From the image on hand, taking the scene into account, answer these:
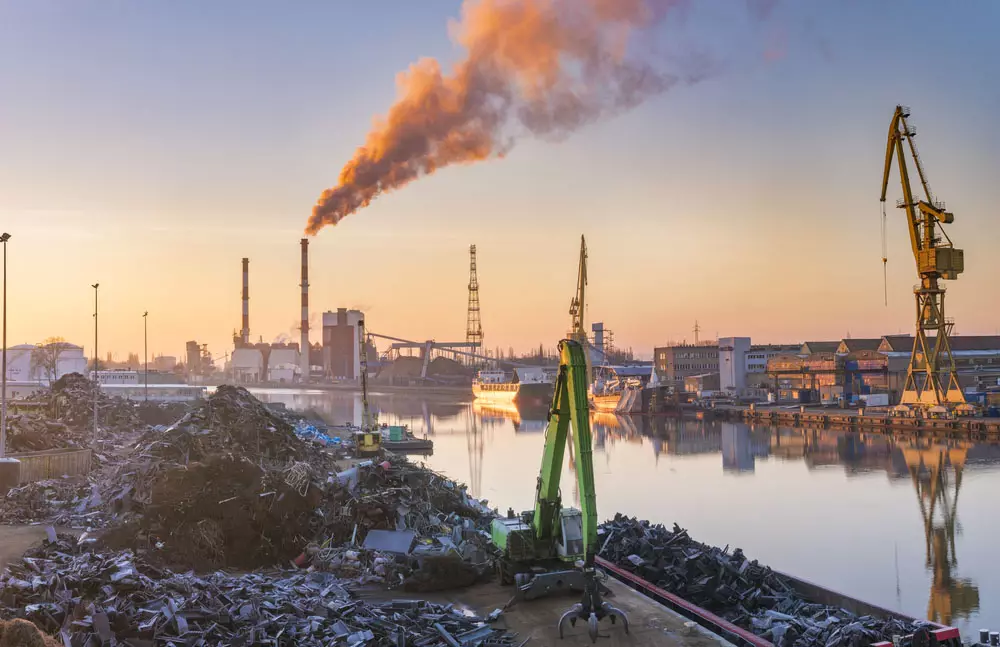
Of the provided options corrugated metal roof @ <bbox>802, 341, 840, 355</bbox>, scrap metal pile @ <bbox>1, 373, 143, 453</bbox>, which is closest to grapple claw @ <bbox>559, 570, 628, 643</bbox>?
scrap metal pile @ <bbox>1, 373, 143, 453</bbox>

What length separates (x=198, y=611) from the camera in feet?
28.1

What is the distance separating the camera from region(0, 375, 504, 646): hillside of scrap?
27.5 ft

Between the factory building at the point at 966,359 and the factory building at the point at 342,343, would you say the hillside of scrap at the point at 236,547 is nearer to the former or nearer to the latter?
the factory building at the point at 966,359

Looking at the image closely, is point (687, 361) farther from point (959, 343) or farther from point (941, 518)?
point (941, 518)

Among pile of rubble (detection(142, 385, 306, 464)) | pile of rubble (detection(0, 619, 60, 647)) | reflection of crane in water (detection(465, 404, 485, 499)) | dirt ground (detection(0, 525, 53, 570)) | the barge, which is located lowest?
reflection of crane in water (detection(465, 404, 485, 499))

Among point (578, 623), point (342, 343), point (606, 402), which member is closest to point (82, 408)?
point (578, 623)

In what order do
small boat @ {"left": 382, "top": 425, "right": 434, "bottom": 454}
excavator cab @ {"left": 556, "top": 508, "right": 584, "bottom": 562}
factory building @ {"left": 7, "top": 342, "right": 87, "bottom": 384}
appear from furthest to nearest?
factory building @ {"left": 7, "top": 342, "right": 87, "bottom": 384}, small boat @ {"left": 382, "top": 425, "right": 434, "bottom": 454}, excavator cab @ {"left": 556, "top": 508, "right": 584, "bottom": 562}

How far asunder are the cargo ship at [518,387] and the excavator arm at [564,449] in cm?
6826

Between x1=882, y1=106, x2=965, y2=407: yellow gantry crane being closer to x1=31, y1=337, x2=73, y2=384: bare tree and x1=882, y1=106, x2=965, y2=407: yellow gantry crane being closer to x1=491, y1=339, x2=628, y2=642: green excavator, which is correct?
x1=491, y1=339, x2=628, y2=642: green excavator

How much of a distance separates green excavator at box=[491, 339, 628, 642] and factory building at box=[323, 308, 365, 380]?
405 ft

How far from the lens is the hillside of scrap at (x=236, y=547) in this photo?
837 cm

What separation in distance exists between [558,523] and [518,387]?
250ft

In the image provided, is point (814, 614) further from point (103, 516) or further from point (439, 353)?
point (439, 353)

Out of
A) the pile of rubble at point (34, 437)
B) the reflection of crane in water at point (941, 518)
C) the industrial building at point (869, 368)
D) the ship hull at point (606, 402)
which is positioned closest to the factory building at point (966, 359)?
the industrial building at point (869, 368)
